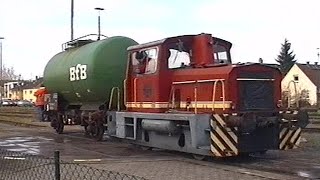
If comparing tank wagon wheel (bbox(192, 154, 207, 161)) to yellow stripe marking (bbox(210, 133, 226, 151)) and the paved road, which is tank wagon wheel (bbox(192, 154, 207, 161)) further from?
yellow stripe marking (bbox(210, 133, 226, 151))

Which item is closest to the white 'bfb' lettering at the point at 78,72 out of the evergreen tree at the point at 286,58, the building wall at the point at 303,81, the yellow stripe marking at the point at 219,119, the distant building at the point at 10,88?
the yellow stripe marking at the point at 219,119

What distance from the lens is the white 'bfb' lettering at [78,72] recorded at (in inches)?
746

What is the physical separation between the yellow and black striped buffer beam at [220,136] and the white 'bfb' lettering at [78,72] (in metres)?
7.58

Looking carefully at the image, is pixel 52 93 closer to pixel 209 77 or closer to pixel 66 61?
pixel 66 61

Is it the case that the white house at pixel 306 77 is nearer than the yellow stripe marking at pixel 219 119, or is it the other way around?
the yellow stripe marking at pixel 219 119

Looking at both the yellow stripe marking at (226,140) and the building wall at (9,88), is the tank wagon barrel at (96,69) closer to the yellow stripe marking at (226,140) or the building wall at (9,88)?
the yellow stripe marking at (226,140)

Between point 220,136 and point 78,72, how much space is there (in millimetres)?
8457

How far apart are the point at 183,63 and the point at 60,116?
33.7 ft

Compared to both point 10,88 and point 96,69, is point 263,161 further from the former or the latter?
point 10,88

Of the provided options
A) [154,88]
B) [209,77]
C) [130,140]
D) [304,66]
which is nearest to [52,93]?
[130,140]

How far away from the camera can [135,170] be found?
11484mm

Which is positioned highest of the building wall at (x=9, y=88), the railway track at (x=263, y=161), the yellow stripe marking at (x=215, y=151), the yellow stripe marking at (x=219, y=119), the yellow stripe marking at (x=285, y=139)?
the building wall at (x=9, y=88)

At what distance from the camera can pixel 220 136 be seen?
12500 mm

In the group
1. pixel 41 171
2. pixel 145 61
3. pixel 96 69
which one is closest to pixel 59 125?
pixel 96 69
